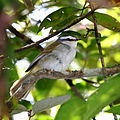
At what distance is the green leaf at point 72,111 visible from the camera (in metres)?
0.61

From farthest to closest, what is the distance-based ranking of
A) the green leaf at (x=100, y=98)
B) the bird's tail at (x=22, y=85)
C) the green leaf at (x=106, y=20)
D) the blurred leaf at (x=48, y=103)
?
the green leaf at (x=106, y=20) → the bird's tail at (x=22, y=85) → the blurred leaf at (x=48, y=103) → the green leaf at (x=100, y=98)

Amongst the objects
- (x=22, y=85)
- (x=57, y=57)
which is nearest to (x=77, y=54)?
(x=57, y=57)

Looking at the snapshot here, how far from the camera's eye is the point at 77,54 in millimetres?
A: 2758

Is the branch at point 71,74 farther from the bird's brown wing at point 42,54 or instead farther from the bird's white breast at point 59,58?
the bird's white breast at point 59,58

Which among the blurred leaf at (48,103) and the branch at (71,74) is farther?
the branch at (71,74)

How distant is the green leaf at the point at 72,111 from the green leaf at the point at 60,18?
1133 mm

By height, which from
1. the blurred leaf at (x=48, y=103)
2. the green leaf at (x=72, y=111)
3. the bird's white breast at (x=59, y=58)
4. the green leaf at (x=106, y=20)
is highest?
the bird's white breast at (x=59, y=58)

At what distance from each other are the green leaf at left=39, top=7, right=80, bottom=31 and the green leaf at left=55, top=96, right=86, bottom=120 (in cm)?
113

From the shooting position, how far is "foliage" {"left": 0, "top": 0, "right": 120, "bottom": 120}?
24.4 inches

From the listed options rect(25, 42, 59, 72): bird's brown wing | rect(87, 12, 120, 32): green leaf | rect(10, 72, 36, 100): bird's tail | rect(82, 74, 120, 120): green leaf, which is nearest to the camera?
rect(82, 74, 120, 120): green leaf

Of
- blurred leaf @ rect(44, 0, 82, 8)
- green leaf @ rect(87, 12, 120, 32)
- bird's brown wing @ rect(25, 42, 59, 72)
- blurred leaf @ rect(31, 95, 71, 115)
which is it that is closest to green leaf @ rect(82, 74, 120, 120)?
blurred leaf @ rect(31, 95, 71, 115)

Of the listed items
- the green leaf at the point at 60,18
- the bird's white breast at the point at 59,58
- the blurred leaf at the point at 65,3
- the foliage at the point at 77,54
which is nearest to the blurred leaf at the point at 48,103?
the foliage at the point at 77,54

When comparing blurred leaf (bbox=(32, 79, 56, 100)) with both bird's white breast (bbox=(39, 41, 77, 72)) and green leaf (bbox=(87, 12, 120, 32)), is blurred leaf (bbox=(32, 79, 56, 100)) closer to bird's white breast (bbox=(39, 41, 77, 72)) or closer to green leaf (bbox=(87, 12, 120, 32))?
bird's white breast (bbox=(39, 41, 77, 72))

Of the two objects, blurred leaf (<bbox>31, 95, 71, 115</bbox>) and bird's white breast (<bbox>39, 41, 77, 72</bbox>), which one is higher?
bird's white breast (<bbox>39, 41, 77, 72</bbox>)
